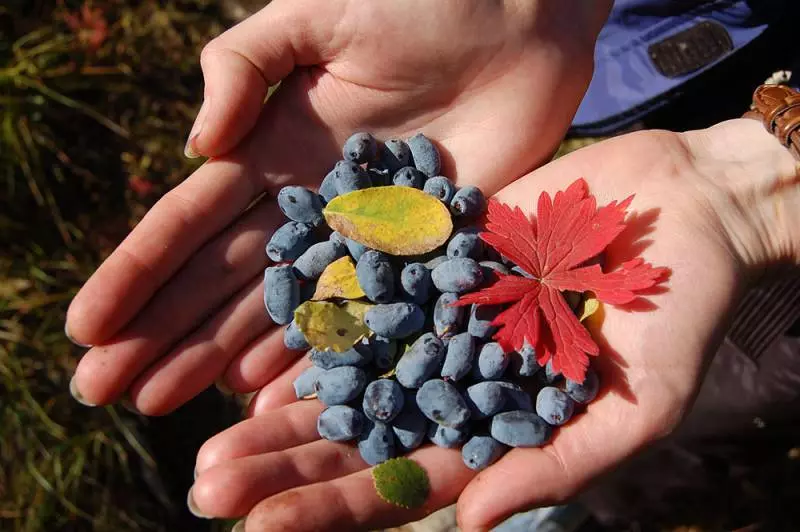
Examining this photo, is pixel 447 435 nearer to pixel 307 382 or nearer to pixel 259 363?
pixel 307 382

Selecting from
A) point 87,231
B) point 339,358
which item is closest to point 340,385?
point 339,358

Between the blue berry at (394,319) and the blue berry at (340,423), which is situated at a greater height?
the blue berry at (394,319)

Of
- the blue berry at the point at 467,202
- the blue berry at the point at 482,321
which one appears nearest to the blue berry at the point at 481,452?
the blue berry at the point at 482,321

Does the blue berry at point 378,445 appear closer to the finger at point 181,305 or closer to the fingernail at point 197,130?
the finger at point 181,305

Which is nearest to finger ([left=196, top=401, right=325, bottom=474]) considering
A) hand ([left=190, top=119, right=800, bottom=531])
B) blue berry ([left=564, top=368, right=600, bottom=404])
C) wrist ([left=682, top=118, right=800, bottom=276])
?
hand ([left=190, top=119, right=800, bottom=531])

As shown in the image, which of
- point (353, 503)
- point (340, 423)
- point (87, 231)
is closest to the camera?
point (353, 503)

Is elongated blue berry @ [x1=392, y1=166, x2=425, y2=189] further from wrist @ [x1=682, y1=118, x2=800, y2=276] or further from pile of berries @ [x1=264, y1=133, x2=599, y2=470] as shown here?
wrist @ [x1=682, y1=118, x2=800, y2=276]
